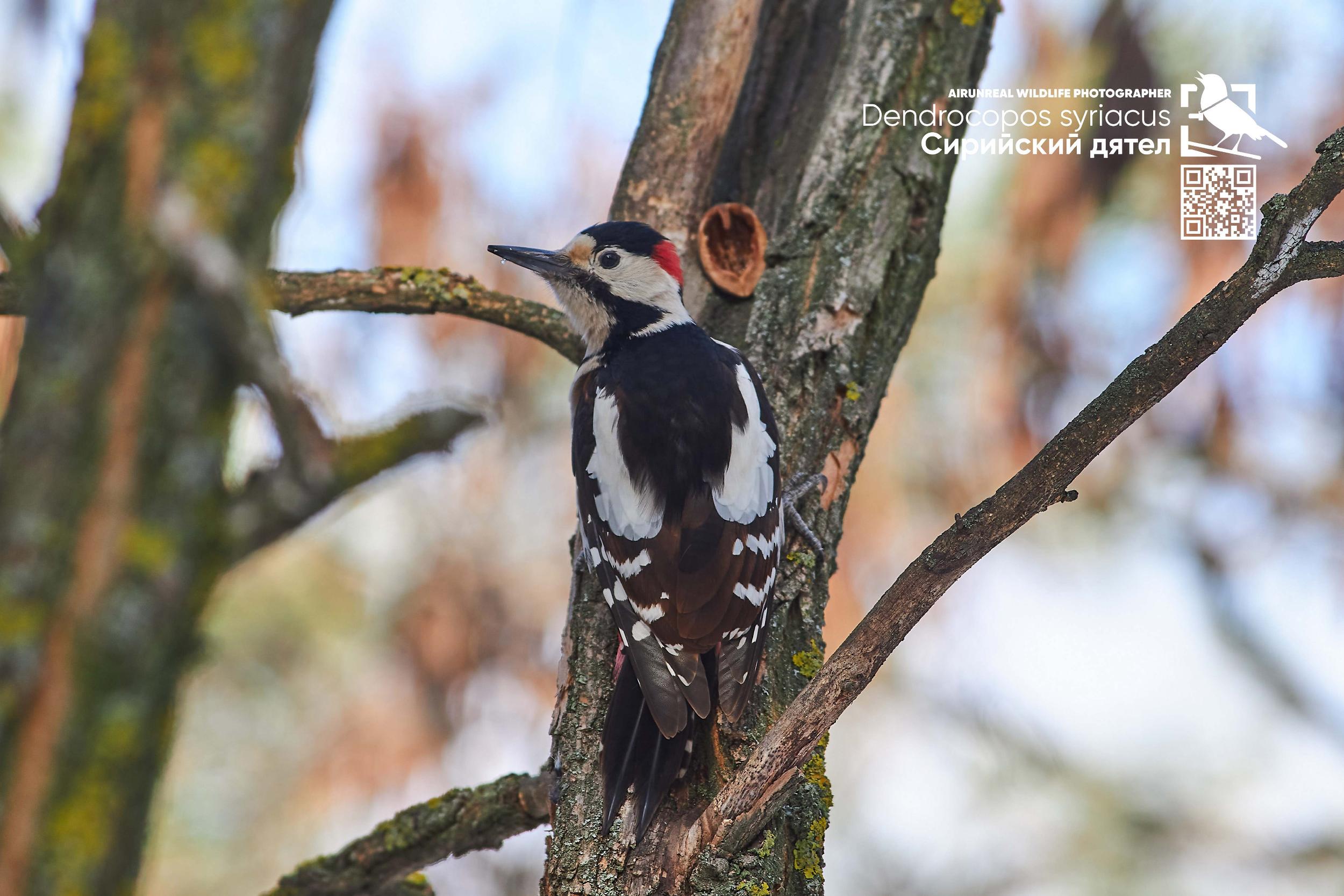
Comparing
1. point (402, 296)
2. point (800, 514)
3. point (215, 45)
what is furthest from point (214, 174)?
point (800, 514)

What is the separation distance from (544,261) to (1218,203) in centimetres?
254

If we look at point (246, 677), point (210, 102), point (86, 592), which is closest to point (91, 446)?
point (86, 592)

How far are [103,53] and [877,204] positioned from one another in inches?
62.6

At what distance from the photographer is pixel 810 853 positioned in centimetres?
173

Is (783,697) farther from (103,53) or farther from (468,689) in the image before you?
(468,689)

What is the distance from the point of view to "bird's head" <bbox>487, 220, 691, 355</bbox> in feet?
8.37

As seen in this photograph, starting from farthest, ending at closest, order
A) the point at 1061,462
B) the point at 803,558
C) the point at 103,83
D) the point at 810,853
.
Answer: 1. the point at 803,558
2. the point at 810,853
3. the point at 1061,462
4. the point at 103,83

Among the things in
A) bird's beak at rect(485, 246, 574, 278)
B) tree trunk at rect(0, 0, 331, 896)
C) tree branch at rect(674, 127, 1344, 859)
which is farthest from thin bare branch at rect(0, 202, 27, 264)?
bird's beak at rect(485, 246, 574, 278)

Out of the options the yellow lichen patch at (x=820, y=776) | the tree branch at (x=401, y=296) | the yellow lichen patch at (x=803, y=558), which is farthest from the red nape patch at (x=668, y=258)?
the yellow lichen patch at (x=820, y=776)

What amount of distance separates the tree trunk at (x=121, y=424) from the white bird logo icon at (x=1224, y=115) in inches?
146

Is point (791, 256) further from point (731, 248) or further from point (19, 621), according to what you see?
point (19, 621)

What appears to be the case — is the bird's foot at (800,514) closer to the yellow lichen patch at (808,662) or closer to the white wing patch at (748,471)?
the white wing patch at (748,471)

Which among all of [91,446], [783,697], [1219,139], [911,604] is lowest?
[91,446]

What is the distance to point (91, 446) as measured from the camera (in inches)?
38.7
